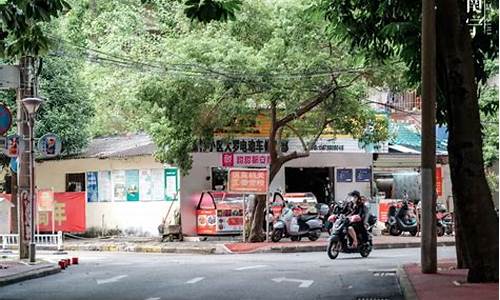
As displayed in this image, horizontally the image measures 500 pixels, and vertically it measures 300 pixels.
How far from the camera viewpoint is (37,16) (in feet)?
29.8

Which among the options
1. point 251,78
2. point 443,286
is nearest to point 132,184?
point 251,78

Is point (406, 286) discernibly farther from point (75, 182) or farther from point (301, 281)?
point (75, 182)

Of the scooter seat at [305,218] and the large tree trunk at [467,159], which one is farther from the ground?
the large tree trunk at [467,159]

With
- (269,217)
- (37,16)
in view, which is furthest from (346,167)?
(37,16)

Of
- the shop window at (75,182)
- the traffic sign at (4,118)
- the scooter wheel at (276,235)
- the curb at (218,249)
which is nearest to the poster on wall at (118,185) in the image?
the shop window at (75,182)

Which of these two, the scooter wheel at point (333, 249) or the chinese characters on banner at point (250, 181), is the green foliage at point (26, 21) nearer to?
the scooter wheel at point (333, 249)

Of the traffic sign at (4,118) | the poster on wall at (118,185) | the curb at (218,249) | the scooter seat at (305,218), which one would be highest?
the traffic sign at (4,118)

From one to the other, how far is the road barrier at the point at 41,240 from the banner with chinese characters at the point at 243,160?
5.71 metres

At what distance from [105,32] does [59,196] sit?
640cm

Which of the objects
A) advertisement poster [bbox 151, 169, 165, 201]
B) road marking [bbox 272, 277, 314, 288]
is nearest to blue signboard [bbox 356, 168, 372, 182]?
advertisement poster [bbox 151, 169, 165, 201]

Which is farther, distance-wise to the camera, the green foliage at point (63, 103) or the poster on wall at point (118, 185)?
the poster on wall at point (118, 185)

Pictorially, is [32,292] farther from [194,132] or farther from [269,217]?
[269,217]

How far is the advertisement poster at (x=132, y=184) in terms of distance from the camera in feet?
90.2

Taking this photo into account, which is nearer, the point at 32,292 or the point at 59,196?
the point at 32,292
